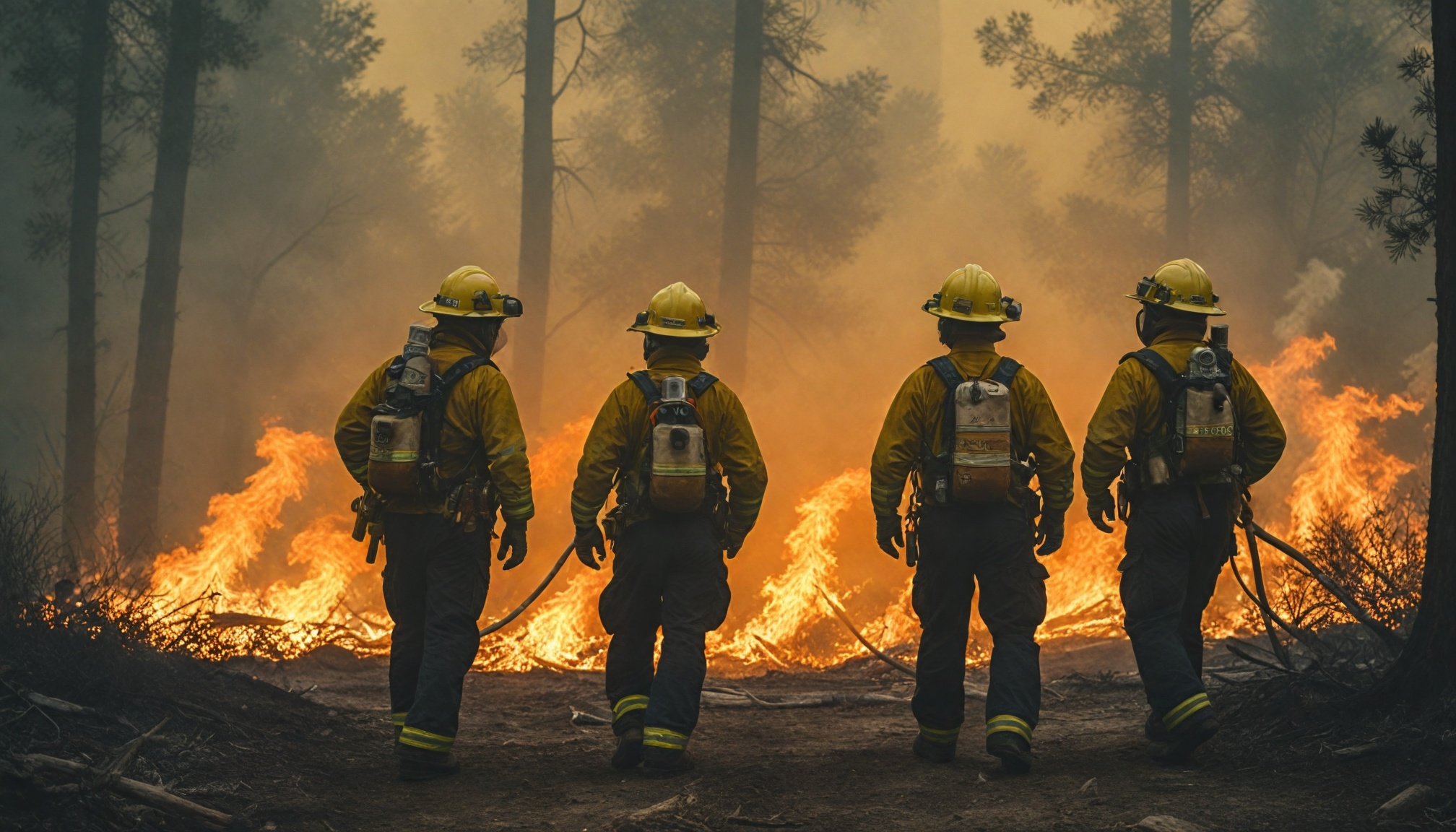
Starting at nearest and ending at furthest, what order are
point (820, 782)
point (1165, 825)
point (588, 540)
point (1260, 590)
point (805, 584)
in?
point (1165, 825)
point (820, 782)
point (588, 540)
point (1260, 590)
point (805, 584)

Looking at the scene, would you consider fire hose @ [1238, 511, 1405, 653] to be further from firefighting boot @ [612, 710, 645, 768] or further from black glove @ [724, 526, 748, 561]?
firefighting boot @ [612, 710, 645, 768]

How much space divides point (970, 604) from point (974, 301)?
57.3 inches

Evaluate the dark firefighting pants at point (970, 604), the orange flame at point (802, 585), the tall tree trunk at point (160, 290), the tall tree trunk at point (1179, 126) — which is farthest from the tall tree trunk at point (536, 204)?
the dark firefighting pants at point (970, 604)

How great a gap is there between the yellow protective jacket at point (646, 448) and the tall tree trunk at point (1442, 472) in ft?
9.93

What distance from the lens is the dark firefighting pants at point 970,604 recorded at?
17.7 feet

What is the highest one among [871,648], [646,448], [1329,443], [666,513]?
[1329,443]

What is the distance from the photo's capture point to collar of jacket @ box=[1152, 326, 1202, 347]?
18.6 feet

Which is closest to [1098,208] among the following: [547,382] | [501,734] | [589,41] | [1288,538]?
[1288,538]

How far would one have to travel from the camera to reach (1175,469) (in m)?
5.42

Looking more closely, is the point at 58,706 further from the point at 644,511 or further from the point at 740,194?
the point at 740,194

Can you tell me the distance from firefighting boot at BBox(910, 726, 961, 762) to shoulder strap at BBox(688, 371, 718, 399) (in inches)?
76.2

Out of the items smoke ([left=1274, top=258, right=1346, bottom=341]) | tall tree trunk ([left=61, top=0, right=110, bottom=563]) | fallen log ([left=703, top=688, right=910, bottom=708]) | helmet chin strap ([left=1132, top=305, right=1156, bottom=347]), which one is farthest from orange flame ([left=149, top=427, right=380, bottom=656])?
smoke ([left=1274, top=258, right=1346, bottom=341])

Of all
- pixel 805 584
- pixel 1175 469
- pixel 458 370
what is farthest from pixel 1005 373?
pixel 805 584

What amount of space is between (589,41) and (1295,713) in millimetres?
26761
